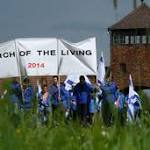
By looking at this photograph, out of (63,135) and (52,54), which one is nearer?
(63,135)

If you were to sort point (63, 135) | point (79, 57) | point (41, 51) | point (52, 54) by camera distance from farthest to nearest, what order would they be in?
point (41, 51)
point (52, 54)
point (79, 57)
point (63, 135)

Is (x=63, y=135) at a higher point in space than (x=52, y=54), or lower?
lower

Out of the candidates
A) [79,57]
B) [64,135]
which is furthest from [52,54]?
[64,135]

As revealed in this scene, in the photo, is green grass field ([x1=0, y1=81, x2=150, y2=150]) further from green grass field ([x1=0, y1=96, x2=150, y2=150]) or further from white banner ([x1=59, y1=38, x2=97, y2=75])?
white banner ([x1=59, y1=38, x2=97, y2=75])

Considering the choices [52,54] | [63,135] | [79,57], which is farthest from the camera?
[52,54]

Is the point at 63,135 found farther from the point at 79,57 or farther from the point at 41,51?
the point at 41,51

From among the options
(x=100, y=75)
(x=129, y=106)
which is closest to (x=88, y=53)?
(x=100, y=75)

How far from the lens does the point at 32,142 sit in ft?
6.91

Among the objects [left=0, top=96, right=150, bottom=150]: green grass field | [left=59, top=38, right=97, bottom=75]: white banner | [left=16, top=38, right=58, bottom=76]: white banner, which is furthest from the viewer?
[left=16, top=38, right=58, bottom=76]: white banner

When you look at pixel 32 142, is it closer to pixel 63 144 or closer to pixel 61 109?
pixel 63 144

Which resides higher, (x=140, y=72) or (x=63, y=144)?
(x=140, y=72)

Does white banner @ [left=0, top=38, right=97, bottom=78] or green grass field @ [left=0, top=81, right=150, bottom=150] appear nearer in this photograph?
green grass field @ [left=0, top=81, right=150, bottom=150]

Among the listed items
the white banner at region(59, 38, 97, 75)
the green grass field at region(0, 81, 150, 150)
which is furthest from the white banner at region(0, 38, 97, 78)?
the green grass field at region(0, 81, 150, 150)

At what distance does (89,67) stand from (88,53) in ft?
2.85
